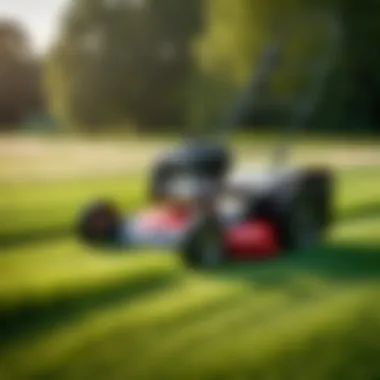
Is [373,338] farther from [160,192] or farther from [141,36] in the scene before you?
[141,36]

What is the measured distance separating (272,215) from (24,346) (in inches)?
16.3

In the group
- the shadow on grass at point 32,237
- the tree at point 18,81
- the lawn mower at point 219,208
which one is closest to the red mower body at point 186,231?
the lawn mower at point 219,208

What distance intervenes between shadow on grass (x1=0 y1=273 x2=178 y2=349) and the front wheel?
1.6 inches

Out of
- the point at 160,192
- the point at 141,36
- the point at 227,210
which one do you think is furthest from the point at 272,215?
the point at 141,36

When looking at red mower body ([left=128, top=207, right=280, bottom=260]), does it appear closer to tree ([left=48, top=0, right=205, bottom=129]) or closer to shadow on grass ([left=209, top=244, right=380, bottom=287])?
shadow on grass ([left=209, top=244, right=380, bottom=287])

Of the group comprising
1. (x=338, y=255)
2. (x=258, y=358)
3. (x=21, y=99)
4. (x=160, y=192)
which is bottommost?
(x=258, y=358)

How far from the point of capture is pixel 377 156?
4.21 feet

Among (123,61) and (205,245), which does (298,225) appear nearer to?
(205,245)

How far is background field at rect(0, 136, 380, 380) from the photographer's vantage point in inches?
47.9

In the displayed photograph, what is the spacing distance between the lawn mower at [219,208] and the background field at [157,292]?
0.07 feet

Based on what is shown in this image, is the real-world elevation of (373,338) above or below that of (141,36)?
below

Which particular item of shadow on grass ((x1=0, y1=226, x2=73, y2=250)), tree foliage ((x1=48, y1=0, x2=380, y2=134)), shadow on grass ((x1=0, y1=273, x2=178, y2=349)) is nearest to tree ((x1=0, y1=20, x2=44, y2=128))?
tree foliage ((x1=48, y1=0, x2=380, y2=134))

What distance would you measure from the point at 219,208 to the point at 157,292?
0.16m

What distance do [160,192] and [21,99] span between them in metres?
0.26
